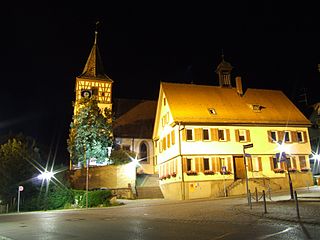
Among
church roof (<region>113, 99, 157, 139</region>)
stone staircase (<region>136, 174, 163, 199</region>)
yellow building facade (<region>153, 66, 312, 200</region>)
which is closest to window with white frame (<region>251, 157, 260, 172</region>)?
yellow building facade (<region>153, 66, 312, 200</region>)

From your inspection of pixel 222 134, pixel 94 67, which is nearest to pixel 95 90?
pixel 94 67

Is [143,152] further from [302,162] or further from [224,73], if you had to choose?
[302,162]

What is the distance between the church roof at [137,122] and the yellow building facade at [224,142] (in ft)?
38.3

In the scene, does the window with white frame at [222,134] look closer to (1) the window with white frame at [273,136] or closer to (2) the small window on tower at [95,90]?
(1) the window with white frame at [273,136]

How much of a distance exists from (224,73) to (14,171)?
28665 millimetres

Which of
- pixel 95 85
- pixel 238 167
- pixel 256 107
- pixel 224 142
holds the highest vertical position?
pixel 95 85

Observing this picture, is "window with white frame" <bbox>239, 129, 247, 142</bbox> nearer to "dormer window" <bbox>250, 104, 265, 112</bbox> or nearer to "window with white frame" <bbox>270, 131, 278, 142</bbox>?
"window with white frame" <bbox>270, 131, 278, 142</bbox>

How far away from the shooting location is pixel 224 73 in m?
42.4

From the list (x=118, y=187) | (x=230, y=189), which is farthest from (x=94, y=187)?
(x=230, y=189)

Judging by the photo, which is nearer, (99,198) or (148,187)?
(99,198)

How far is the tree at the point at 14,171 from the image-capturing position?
37156 mm

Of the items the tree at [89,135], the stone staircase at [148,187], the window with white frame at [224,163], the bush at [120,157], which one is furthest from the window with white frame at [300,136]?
the tree at [89,135]

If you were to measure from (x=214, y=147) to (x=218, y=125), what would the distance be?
8.02ft

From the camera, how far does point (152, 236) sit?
33.9ft
